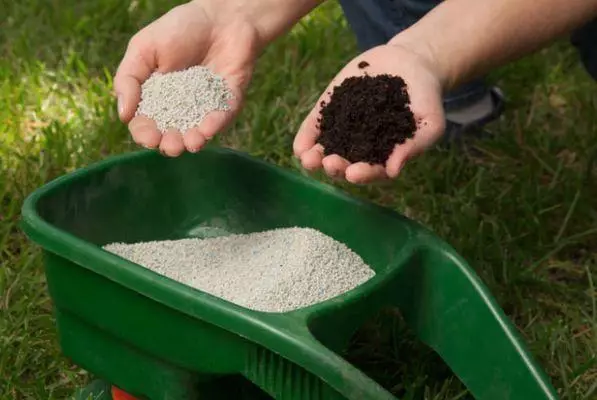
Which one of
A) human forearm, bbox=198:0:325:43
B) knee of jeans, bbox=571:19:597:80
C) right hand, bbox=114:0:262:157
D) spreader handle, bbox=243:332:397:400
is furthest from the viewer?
knee of jeans, bbox=571:19:597:80

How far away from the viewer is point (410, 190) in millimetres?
1833

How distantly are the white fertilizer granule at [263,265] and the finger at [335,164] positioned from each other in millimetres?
135

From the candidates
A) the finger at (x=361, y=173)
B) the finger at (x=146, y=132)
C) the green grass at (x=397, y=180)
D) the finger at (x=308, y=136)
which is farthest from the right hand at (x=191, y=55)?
the green grass at (x=397, y=180)

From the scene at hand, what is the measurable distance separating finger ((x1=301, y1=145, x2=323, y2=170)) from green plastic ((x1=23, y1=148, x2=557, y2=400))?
0.11 meters

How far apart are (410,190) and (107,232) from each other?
602 mm

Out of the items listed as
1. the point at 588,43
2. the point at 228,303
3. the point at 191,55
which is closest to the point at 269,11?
the point at 191,55

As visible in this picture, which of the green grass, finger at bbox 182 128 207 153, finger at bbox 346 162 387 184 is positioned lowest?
the green grass

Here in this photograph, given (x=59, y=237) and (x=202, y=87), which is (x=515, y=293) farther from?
(x=59, y=237)

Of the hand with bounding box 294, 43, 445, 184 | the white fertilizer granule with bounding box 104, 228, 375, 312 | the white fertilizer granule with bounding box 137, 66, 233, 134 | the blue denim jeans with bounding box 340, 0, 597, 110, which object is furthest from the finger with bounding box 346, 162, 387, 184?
the blue denim jeans with bounding box 340, 0, 597, 110

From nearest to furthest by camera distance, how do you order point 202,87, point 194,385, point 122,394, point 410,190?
point 194,385 < point 122,394 < point 202,87 < point 410,190

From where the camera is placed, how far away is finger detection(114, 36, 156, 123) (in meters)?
1.45

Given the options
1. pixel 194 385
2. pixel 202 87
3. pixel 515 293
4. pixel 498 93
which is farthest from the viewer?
pixel 498 93

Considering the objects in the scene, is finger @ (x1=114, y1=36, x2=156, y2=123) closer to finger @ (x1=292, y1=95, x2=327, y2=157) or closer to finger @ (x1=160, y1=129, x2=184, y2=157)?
finger @ (x1=160, y1=129, x2=184, y2=157)

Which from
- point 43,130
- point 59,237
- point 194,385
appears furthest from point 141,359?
point 43,130
